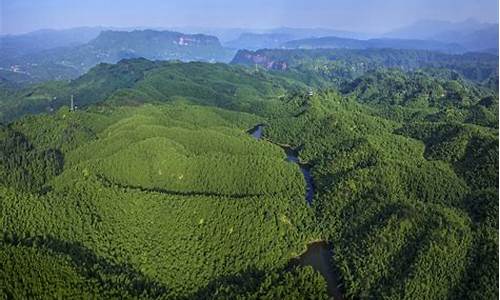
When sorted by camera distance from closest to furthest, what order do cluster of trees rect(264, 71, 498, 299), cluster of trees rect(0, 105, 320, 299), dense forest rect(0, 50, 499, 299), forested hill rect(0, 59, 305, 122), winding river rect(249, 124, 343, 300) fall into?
1. cluster of trees rect(0, 105, 320, 299)
2. dense forest rect(0, 50, 499, 299)
3. cluster of trees rect(264, 71, 498, 299)
4. winding river rect(249, 124, 343, 300)
5. forested hill rect(0, 59, 305, 122)

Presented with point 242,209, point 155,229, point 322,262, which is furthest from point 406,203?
point 155,229

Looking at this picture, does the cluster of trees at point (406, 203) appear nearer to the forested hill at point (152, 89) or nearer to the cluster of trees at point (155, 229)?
the cluster of trees at point (155, 229)

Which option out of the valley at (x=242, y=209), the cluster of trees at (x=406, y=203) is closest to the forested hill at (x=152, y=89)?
the valley at (x=242, y=209)

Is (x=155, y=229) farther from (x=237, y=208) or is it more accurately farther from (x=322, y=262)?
(x=322, y=262)

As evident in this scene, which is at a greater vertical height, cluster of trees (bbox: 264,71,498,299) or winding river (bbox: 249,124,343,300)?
cluster of trees (bbox: 264,71,498,299)

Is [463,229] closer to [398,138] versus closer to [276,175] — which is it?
[276,175]

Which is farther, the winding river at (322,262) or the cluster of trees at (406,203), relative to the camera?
the winding river at (322,262)

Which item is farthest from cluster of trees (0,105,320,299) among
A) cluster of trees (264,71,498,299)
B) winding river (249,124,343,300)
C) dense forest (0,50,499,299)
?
cluster of trees (264,71,498,299)

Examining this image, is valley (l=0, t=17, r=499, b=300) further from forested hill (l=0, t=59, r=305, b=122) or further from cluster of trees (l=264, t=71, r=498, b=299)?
forested hill (l=0, t=59, r=305, b=122)
